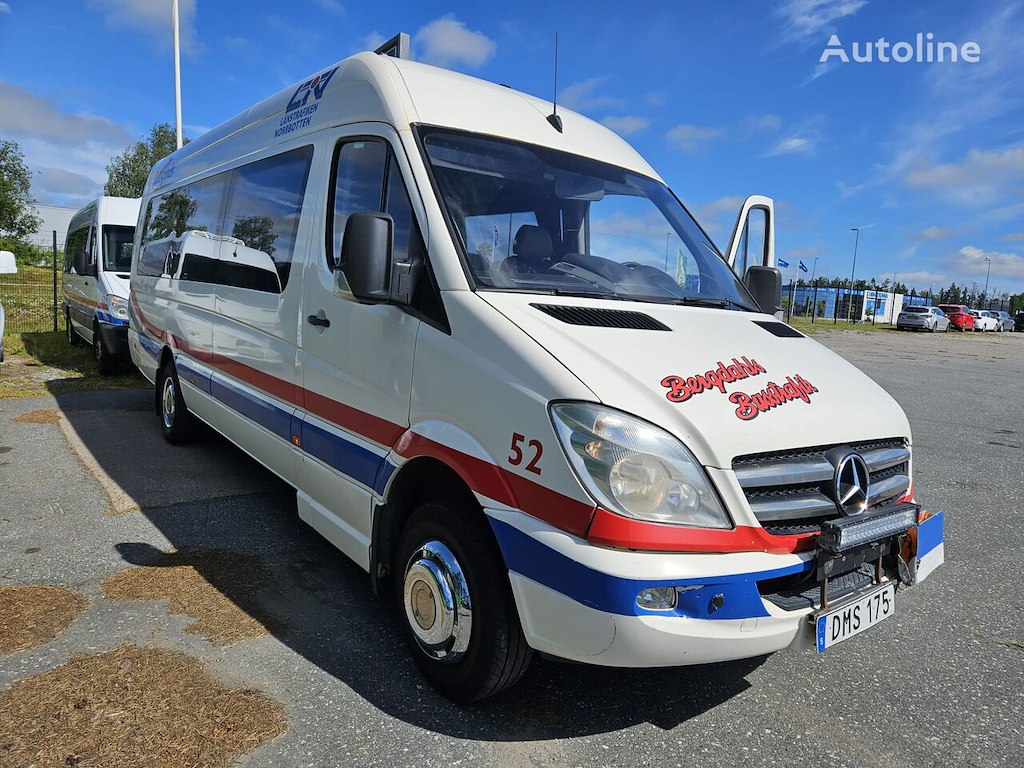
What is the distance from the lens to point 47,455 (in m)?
→ 6.19

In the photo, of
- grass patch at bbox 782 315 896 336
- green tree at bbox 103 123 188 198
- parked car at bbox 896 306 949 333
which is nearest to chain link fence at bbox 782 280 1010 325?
grass patch at bbox 782 315 896 336

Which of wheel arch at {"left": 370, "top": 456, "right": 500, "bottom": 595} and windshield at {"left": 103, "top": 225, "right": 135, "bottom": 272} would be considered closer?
wheel arch at {"left": 370, "top": 456, "right": 500, "bottom": 595}

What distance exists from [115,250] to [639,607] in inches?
425

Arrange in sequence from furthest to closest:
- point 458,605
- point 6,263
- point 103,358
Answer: point 103,358 → point 6,263 → point 458,605

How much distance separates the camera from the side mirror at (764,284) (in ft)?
14.3

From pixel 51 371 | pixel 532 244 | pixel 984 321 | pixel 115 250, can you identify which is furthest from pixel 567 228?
pixel 984 321

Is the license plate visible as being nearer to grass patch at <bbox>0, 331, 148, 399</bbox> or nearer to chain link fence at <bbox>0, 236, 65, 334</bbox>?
grass patch at <bbox>0, 331, 148, 399</bbox>

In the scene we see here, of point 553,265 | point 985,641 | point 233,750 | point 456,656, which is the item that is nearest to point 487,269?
point 553,265

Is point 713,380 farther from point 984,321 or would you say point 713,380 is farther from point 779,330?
point 984,321

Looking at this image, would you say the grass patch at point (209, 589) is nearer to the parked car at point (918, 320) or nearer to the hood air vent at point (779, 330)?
the hood air vent at point (779, 330)

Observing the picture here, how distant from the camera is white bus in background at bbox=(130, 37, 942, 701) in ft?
7.48

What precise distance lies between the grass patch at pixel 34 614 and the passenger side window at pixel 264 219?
6.20 ft

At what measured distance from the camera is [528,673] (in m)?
3.06

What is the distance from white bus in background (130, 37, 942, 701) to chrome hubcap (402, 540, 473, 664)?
0.01 meters
